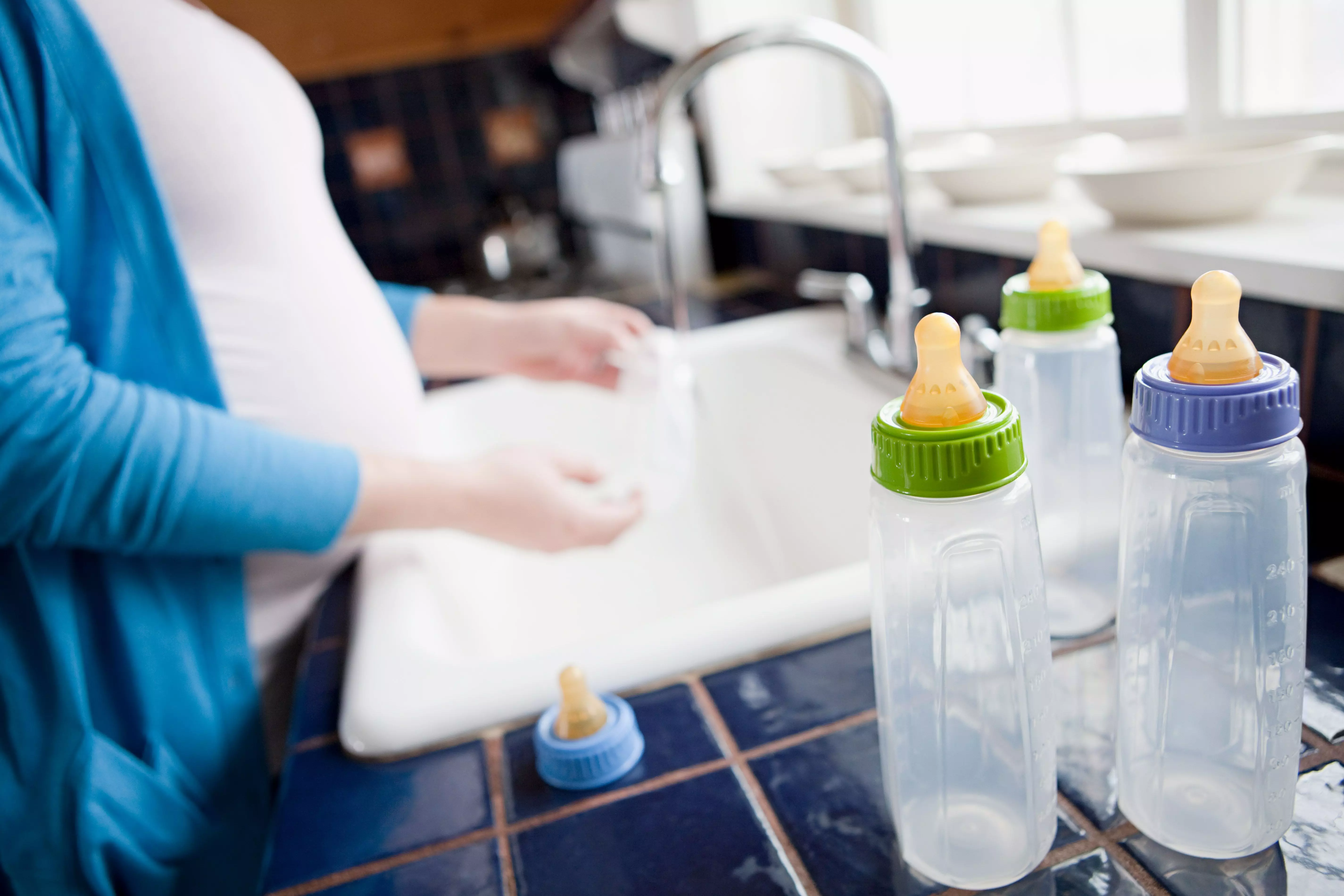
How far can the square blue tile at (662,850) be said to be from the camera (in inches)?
16.4

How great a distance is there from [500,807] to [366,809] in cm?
8

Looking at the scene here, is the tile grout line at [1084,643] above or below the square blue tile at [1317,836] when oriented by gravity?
below

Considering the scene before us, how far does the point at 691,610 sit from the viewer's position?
0.60 m

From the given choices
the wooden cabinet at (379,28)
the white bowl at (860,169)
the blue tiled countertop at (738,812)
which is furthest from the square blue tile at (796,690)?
the wooden cabinet at (379,28)

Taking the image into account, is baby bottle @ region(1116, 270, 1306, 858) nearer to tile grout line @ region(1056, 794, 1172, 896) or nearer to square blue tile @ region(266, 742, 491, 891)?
tile grout line @ region(1056, 794, 1172, 896)

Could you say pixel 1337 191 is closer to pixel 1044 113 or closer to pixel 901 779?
pixel 1044 113

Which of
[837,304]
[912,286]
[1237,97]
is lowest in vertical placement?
[837,304]

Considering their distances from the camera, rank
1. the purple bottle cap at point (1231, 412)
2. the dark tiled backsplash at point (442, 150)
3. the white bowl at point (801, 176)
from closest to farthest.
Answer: the purple bottle cap at point (1231, 412) < the white bowl at point (801, 176) < the dark tiled backsplash at point (442, 150)

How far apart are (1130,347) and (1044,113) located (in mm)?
779

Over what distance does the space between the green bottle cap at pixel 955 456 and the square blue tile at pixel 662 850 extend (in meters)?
0.20

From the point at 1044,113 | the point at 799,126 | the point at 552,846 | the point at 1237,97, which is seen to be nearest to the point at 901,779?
the point at 552,846

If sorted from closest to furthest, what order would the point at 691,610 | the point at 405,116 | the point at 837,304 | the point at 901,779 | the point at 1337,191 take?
the point at 901,779 < the point at 691,610 < the point at 1337,191 < the point at 837,304 < the point at 405,116

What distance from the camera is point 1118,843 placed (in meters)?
0.39

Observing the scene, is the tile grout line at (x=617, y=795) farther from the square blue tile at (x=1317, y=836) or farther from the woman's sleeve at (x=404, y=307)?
the woman's sleeve at (x=404, y=307)
